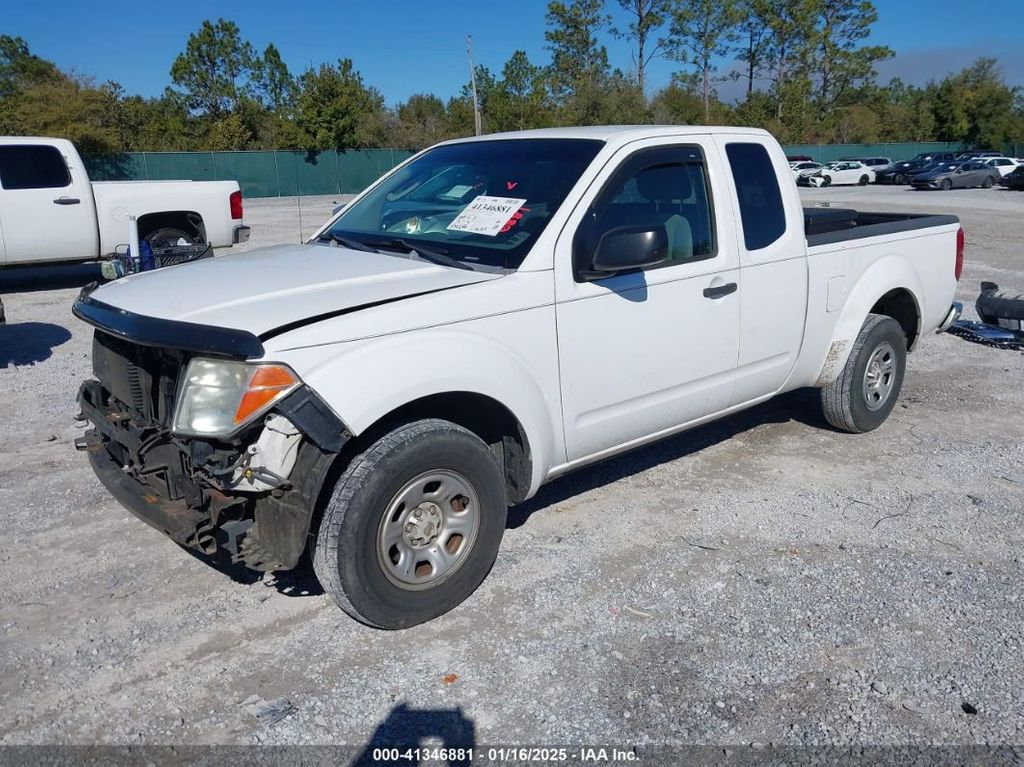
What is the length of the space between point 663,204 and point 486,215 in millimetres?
928

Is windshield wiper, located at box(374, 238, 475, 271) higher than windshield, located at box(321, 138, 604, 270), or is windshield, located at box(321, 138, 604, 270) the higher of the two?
windshield, located at box(321, 138, 604, 270)

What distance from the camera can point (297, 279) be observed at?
3545 mm

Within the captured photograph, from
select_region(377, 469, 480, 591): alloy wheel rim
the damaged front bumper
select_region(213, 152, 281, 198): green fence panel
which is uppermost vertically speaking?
select_region(213, 152, 281, 198): green fence panel

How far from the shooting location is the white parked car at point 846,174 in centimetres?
4481

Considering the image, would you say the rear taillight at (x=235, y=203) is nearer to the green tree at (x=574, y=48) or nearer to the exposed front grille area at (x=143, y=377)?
the exposed front grille area at (x=143, y=377)

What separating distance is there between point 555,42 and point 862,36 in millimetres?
28061

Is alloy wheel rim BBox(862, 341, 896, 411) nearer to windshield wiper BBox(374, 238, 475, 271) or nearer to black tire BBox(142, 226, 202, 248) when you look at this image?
windshield wiper BBox(374, 238, 475, 271)

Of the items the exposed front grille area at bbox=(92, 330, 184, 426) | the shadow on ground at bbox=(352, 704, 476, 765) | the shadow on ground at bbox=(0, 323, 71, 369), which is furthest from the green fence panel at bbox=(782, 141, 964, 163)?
the shadow on ground at bbox=(352, 704, 476, 765)

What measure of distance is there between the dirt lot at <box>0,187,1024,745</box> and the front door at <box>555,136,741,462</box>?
0.65m

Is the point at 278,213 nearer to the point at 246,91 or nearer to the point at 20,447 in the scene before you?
the point at 20,447

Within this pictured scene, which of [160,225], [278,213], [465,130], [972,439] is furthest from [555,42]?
[972,439]

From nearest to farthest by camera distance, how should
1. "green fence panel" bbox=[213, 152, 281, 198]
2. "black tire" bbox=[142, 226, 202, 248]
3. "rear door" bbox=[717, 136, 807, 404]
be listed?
"rear door" bbox=[717, 136, 807, 404]
"black tire" bbox=[142, 226, 202, 248]
"green fence panel" bbox=[213, 152, 281, 198]

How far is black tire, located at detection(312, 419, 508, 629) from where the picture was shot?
10.2 ft

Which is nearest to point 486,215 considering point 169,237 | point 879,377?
point 879,377
